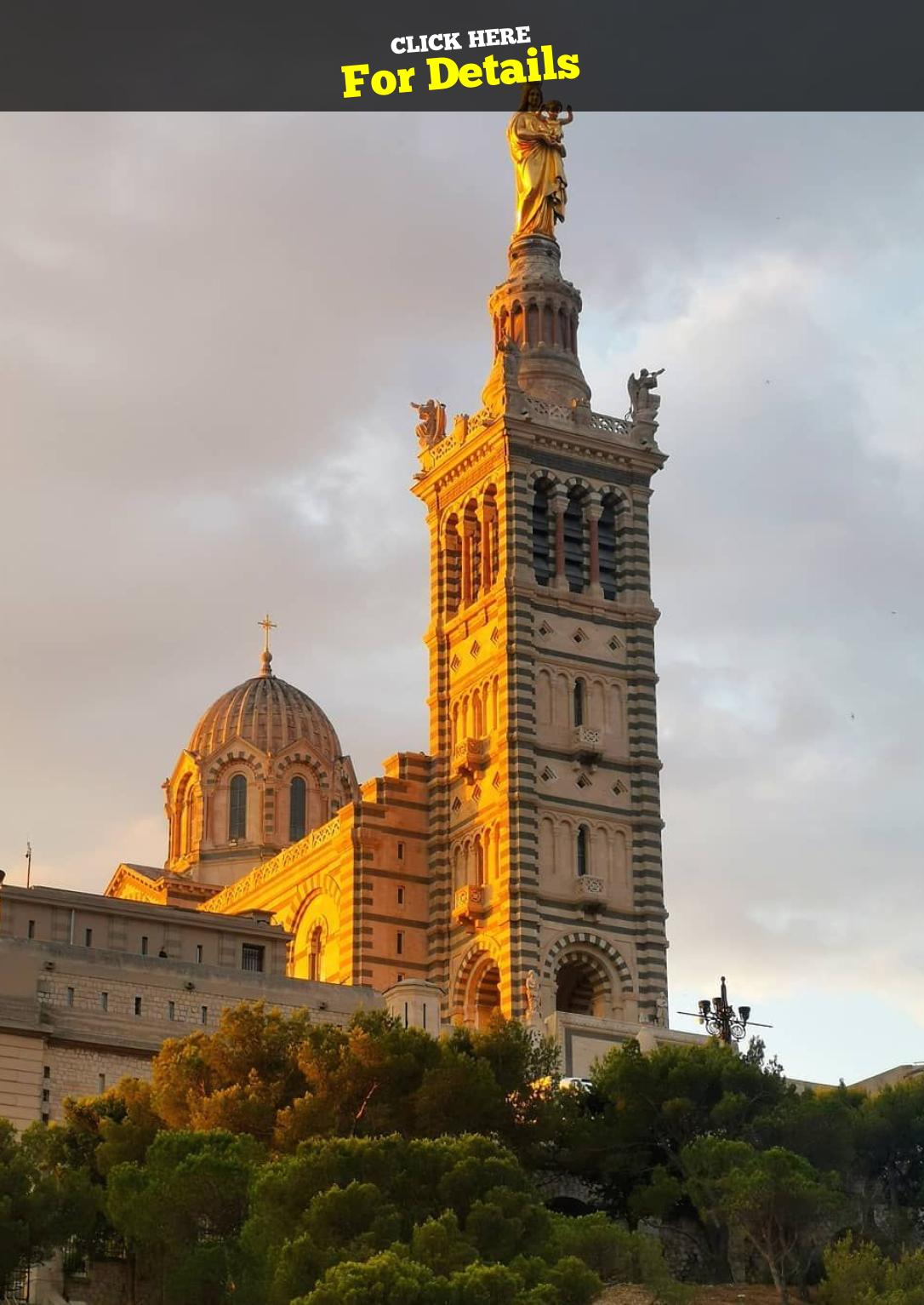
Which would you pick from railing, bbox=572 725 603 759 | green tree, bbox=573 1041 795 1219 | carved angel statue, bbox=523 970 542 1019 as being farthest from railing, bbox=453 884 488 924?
green tree, bbox=573 1041 795 1219

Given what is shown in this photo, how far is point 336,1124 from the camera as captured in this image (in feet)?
198

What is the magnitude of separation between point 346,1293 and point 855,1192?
21623 mm

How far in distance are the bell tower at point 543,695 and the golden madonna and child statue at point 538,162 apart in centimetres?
40

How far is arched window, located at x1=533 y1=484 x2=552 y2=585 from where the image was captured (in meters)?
90.1

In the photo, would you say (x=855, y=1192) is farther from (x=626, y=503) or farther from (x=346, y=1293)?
(x=626, y=503)

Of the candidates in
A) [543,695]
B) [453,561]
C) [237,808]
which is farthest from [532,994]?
[237,808]

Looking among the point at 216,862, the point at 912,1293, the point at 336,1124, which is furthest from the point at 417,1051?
the point at 216,862

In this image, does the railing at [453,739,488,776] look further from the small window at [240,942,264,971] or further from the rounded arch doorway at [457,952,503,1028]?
the small window at [240,942,264,971]

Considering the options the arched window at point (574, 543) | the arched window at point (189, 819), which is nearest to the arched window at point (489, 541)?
the arched window at point (574, 543)

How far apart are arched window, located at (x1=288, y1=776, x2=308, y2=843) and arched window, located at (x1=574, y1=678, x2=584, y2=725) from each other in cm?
1908

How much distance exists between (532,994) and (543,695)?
10.1 metres

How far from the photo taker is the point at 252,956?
254ft

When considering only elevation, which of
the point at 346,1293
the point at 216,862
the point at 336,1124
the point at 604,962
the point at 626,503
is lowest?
the point at 346,1293

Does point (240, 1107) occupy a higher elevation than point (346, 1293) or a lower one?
higher
